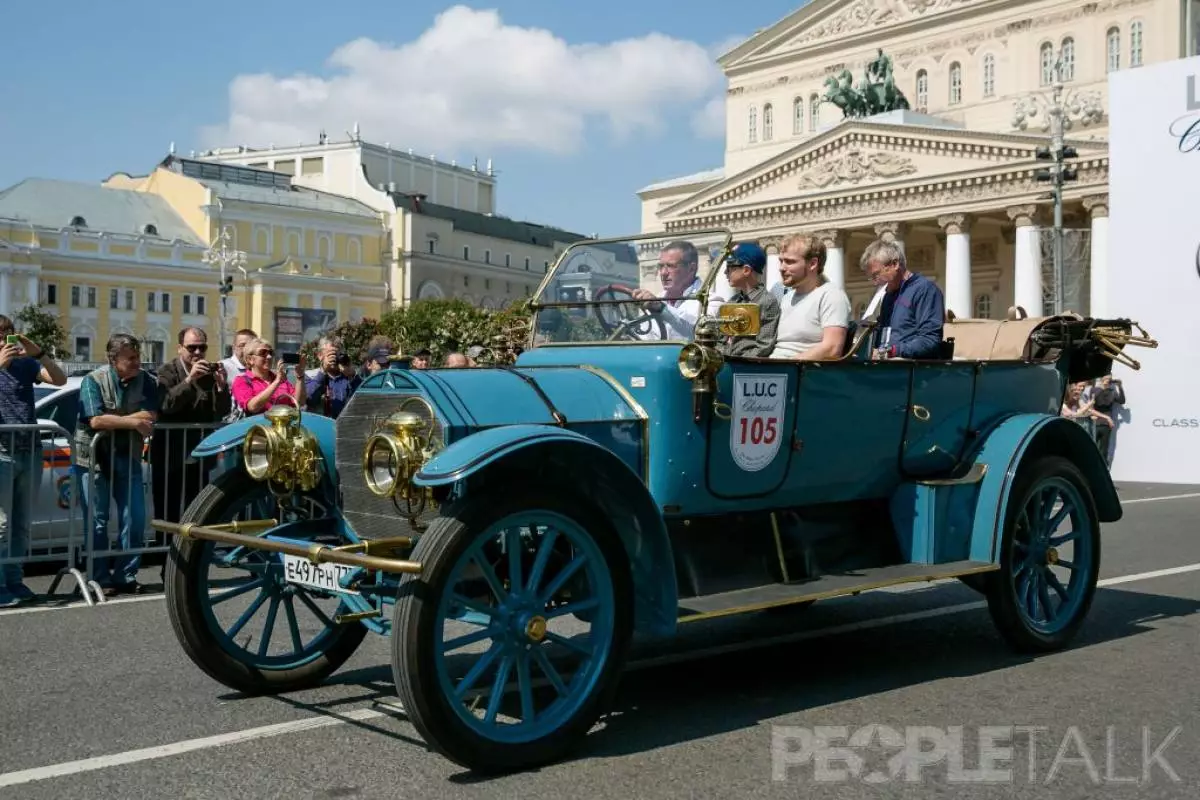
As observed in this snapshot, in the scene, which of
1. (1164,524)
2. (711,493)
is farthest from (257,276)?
(711,493)

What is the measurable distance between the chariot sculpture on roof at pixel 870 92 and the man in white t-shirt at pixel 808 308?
55.5m

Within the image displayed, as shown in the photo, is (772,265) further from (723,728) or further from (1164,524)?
(723,728)

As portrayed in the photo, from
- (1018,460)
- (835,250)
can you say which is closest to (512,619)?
(1018,460)

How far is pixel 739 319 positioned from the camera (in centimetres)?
521

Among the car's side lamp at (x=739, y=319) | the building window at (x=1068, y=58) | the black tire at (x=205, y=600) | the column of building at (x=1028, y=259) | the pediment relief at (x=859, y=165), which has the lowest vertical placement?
the black tire at (x=205, y=600)

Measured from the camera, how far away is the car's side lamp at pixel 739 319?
17.1 ft

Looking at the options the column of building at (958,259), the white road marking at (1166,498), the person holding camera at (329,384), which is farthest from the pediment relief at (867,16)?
the person holding camera at (329,384)

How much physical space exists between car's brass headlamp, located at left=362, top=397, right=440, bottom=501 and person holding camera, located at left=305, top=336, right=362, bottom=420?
24.3 feet

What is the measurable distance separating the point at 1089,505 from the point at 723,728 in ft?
9.71

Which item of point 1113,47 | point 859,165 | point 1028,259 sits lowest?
point 1028,259

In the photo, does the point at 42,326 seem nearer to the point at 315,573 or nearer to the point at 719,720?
the point at 315,573

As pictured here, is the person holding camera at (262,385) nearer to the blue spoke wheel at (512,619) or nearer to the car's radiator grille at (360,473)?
the car's radiator grille at (360,473)

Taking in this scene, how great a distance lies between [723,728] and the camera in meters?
5.16

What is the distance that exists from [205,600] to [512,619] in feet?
5.21
